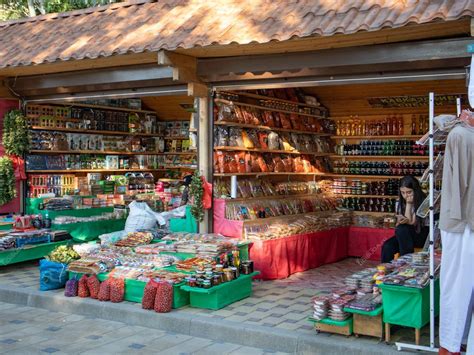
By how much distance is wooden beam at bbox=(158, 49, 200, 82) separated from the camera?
738 cm

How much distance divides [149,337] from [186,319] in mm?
432

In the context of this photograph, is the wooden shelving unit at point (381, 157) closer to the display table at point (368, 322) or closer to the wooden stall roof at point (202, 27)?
the wooden stall roof at point (202, 27)

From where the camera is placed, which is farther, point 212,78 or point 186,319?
point 212,78

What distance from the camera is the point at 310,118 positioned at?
36.9 ft

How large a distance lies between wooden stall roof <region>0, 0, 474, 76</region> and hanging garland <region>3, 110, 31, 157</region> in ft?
2.74

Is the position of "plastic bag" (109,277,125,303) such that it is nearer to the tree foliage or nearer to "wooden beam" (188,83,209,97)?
"wooden beam" (188,83,209,97)

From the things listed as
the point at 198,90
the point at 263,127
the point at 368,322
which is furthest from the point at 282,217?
the point at 368,322

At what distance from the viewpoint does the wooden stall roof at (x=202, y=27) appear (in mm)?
6074

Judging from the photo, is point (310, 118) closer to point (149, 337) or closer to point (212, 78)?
point (212, 78)

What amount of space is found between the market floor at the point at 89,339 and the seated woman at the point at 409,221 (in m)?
2.71

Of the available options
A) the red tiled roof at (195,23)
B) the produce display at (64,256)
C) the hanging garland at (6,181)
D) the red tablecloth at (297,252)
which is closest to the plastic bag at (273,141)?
the red tablecloth at (297,252)

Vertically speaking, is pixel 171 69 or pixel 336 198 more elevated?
pixel 171 69

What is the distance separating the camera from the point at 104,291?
6.99 meters

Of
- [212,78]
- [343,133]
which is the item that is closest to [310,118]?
[343,133]
